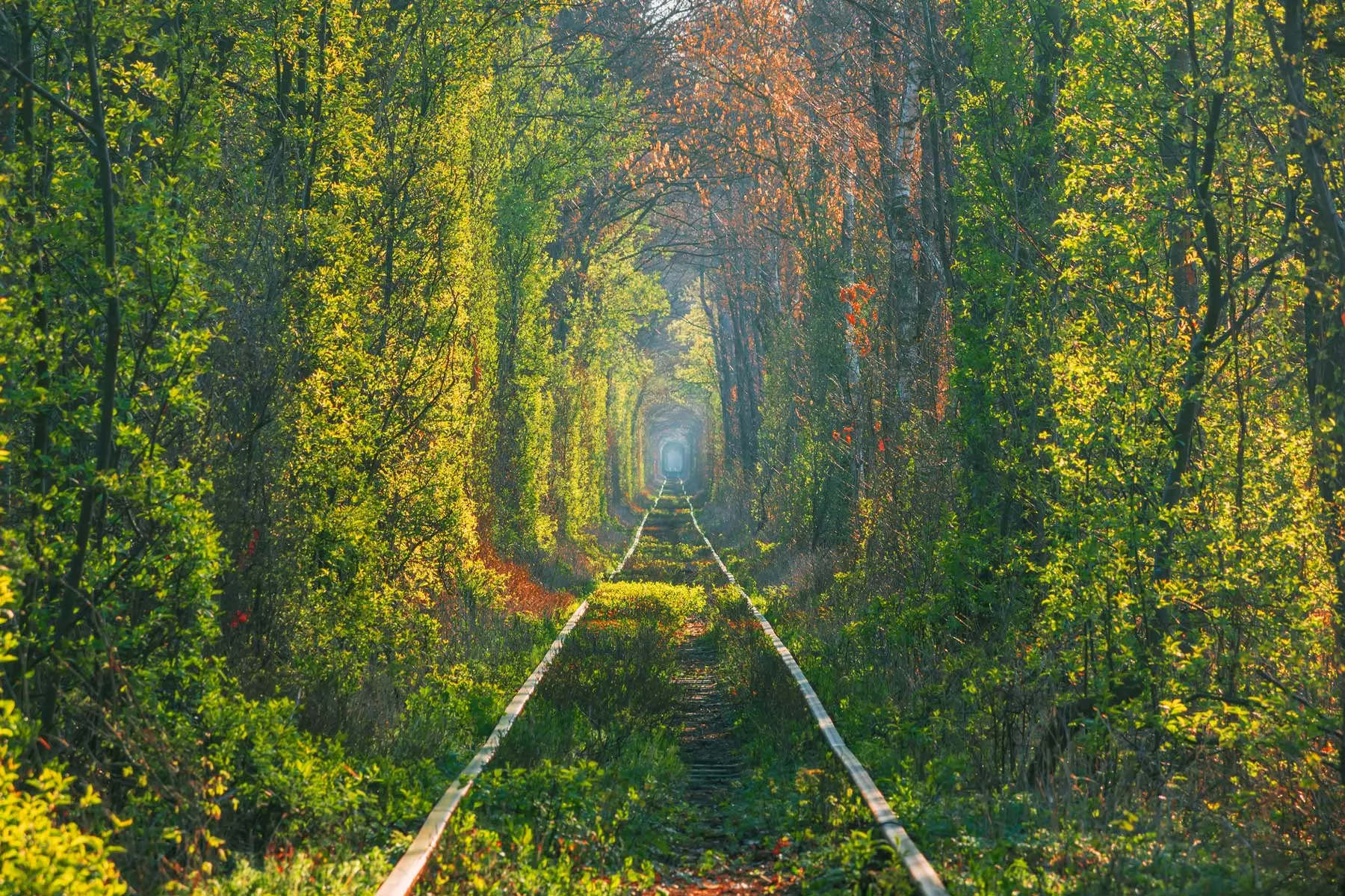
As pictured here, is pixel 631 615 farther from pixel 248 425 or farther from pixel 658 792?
pixel 248 425

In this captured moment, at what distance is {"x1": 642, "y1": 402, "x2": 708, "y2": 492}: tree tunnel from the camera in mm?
84125

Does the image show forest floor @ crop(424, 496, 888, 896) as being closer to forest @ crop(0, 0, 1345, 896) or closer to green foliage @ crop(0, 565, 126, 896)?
forest @ crop(0, 0, 1345, 896)

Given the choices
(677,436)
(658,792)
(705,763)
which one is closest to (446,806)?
(658,792)

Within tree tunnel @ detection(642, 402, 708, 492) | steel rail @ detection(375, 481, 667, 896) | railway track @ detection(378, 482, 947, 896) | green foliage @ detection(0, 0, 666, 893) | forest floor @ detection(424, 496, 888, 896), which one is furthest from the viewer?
tree tunnel @ detection(642, 402, 708, 492)

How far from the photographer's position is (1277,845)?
17.9 ft

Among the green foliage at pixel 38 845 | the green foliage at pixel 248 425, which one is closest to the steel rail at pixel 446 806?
the green foliage at pixel 248 425

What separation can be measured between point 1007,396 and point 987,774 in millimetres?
3447

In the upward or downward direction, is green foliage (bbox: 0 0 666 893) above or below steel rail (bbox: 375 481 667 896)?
above

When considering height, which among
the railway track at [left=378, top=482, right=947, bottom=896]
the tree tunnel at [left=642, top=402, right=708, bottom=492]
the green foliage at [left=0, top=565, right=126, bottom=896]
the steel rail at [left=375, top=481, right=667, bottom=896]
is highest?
the tree tunnel at [left=642, top=402, right=708, bottom=492]

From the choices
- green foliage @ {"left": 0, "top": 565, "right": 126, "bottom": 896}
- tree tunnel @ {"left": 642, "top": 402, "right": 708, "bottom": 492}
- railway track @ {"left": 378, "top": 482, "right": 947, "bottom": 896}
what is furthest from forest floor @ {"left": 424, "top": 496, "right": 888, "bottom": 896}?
tree tunnel @ {"left": 642, "top": 402, "right": 708, "bottom": 492}

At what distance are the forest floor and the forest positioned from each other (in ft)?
0.14

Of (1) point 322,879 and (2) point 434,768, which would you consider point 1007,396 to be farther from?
(1) point 322,879

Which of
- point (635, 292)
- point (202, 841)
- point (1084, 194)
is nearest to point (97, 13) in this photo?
point (202, 841)

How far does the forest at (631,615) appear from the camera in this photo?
5.45 metres
